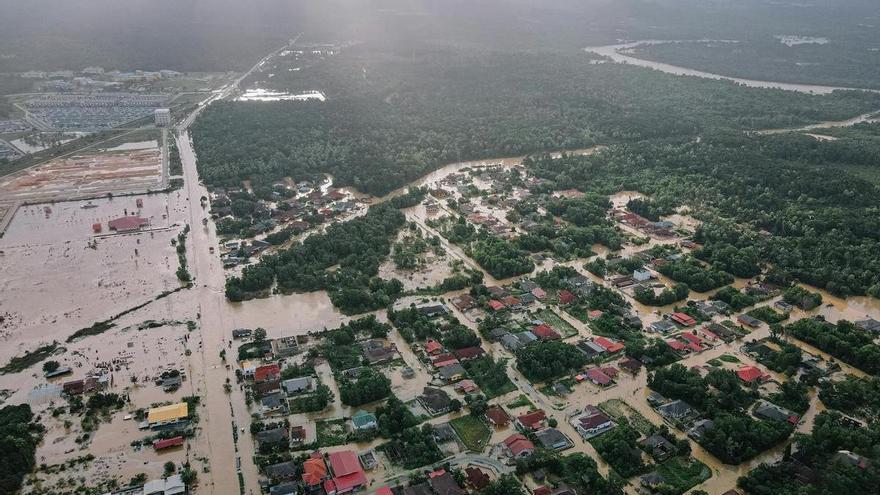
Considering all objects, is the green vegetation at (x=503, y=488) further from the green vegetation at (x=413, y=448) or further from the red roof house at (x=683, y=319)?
the red roof house at (x=683, y=319)

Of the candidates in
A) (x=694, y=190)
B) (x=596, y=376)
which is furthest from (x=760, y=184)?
(x=596, y=376)

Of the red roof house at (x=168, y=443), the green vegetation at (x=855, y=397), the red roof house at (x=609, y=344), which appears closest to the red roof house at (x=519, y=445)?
the red roof house at (x=609, y=344)

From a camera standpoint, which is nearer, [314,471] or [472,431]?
[314,471]

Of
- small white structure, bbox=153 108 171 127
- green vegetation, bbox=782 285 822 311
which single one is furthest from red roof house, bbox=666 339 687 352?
small white structure, bbox=153 108 171 127

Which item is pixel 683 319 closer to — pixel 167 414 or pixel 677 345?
pixel 677 345

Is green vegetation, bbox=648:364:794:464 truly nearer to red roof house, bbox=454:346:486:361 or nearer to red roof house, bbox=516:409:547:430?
red roof house, bbox=516:409:547:430

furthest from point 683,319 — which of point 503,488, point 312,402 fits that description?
point 312,402
